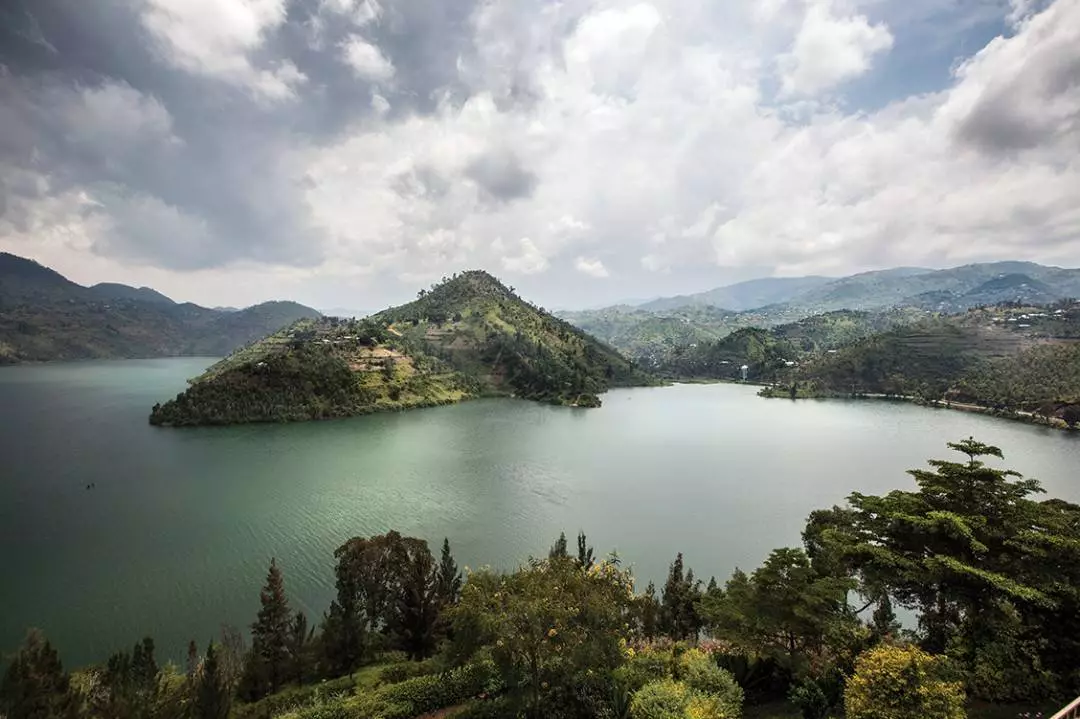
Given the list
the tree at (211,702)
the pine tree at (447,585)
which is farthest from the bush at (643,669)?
the tree at (211,702)

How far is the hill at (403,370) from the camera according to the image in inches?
3890

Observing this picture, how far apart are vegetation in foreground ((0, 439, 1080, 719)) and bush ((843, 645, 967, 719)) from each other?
0.04 m

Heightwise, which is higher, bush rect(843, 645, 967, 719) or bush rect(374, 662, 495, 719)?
bush rect(843, 645, 967, 719)

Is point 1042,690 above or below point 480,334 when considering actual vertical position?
below

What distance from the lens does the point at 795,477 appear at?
62.2 metres

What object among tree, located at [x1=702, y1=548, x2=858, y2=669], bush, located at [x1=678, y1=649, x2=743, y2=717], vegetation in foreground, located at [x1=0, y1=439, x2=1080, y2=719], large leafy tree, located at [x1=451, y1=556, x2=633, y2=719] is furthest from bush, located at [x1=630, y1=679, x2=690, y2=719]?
tree, located at [x1=702, y1=548, x2=858, y2=669]

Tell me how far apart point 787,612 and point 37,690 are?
2407cm

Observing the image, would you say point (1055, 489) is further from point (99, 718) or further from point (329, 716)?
point (99, 718)

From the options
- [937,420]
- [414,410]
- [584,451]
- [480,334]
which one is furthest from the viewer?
[480,334]

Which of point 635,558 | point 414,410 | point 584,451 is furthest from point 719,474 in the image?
point 414,410

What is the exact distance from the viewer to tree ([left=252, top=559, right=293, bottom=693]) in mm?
22234

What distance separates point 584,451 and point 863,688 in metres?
65.3

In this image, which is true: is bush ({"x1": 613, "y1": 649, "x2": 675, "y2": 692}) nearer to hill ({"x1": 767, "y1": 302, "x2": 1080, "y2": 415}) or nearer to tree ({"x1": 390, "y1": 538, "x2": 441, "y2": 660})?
tree ({"x1": 390, "y1": 538, "x2": 441, "y2": 660})

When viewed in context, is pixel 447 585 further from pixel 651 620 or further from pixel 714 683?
pixel 714 683
